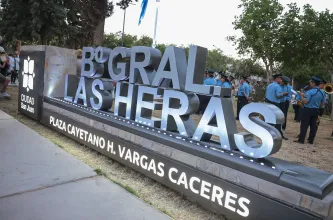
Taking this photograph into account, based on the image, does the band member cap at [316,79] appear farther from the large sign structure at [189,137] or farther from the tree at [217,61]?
the tree at [217,61]

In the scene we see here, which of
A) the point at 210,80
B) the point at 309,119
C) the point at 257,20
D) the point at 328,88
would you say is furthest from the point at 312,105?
the point at 257,20

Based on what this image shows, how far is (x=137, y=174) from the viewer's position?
13.0ft

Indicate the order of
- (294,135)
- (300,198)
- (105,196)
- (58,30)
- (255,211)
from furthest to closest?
(58,30) < (294,135) < (105,196) < (255,211) < (300,198)

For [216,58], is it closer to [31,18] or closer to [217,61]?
[217,61]

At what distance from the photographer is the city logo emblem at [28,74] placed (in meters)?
6.44

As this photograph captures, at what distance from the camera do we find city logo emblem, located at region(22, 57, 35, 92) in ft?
21.1

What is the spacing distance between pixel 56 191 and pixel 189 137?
1686 millimetres

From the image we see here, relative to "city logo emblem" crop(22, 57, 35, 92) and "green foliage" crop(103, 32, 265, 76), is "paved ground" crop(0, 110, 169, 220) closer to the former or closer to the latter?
"city logo emblem" crop(22, 57, 35, 92)

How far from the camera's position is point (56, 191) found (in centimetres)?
314

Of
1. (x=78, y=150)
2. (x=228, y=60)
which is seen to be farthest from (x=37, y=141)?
(x=228, y=60)

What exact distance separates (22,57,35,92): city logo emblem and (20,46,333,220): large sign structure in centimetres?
178

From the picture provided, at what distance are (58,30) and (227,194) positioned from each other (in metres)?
21.9

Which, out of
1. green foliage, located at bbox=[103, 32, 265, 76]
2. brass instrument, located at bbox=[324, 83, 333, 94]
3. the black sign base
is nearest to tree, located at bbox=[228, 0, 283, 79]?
brass instrument, located at bbox=[324, 83, 333, 94]

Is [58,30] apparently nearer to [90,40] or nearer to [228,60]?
[90,40]
